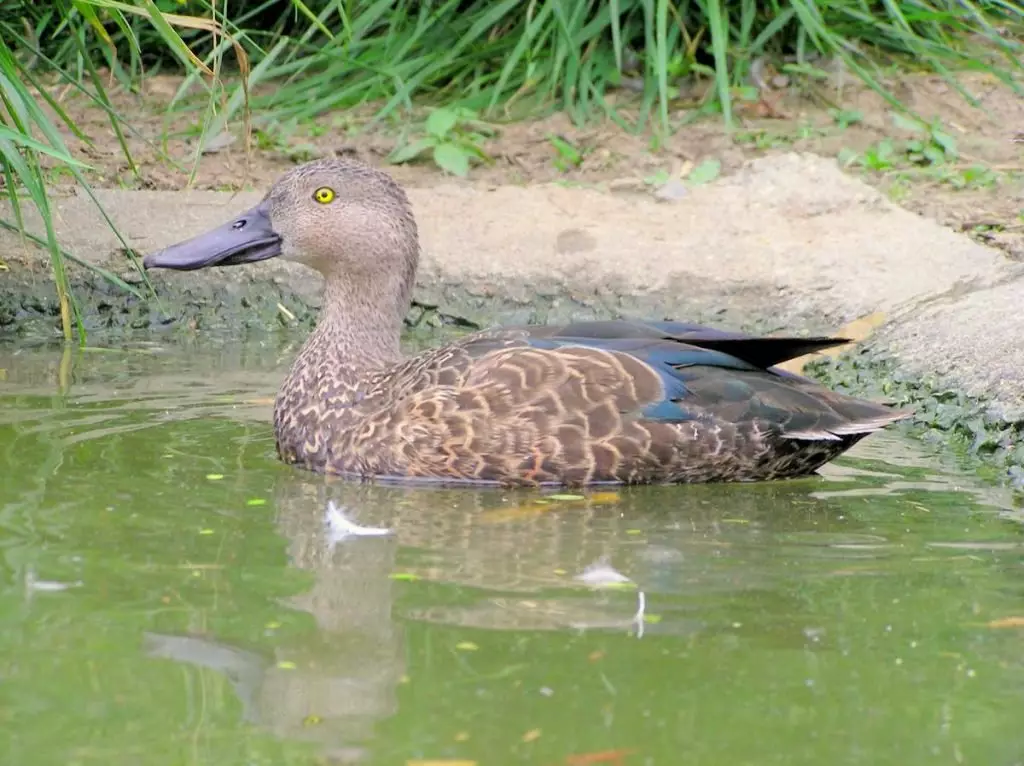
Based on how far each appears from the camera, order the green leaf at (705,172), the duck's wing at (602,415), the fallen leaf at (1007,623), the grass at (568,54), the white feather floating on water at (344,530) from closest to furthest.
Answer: the fallen leaf at (1007,623), the white feather floating on water at (344,530), the duck's wing at (602,415), the green leaf at (705,172), the grass at (568,54)

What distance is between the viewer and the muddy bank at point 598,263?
26.0ft

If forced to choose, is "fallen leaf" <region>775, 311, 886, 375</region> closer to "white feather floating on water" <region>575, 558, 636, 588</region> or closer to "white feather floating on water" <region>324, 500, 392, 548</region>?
"white feather floating on water" <region>324, 500, 392, 548</region>

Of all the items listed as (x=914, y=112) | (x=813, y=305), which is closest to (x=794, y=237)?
(x=813, y=305)

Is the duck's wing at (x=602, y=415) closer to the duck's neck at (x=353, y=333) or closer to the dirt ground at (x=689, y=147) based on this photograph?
the duck's neck at (x=353, y=333)

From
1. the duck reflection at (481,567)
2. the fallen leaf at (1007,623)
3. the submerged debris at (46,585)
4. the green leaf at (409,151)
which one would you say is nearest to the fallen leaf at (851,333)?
the duck reflection at (481,567)

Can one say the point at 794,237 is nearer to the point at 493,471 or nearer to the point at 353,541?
the point at 493,471

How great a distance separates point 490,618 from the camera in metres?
4.23

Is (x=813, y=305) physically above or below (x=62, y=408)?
above

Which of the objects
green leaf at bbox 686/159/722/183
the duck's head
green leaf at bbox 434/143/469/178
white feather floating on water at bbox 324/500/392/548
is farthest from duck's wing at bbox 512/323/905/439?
green leaf at bbox 434/143/469/178

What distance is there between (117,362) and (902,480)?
3290mm

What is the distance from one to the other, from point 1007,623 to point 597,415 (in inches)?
69.6

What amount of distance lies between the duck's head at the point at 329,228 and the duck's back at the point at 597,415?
0.65 meters

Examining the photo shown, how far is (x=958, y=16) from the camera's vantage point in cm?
994

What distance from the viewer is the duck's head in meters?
6.48
